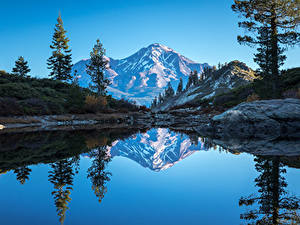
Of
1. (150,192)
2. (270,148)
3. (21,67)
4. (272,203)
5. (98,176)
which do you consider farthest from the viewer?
(21,67)

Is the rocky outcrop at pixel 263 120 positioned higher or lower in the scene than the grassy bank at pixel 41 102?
lower

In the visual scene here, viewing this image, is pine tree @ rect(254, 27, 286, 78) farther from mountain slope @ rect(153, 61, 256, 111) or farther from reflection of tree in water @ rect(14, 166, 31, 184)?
mountain slope @ rect(153, 61, 256, 111)

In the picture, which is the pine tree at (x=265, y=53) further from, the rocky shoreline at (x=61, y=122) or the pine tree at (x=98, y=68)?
the pine tree at (x=98, y=68)

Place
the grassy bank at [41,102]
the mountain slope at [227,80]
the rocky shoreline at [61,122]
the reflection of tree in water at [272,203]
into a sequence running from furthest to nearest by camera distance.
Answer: the mountain slope at [227,80] → the grassy bank at [41,102] → the rocky shoreline at [61,122] → the reflection of tree in water at [272,203]

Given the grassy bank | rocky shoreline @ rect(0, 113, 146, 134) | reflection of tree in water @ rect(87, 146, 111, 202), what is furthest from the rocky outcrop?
the grassy bank

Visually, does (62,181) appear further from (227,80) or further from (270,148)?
(227,80)

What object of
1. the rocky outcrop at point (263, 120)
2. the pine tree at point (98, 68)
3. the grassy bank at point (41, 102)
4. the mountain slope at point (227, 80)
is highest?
the mountain slope at point (227, 80)

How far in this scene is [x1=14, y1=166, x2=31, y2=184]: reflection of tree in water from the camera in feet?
15.1

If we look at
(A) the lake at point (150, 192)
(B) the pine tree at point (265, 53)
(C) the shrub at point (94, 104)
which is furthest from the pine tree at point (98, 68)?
(A) the lake at point (150, 192)

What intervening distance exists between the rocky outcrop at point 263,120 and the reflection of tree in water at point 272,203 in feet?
31.1

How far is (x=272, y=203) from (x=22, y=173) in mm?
5399

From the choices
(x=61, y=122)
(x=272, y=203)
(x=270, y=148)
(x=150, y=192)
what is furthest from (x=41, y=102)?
(x=272, y=203)

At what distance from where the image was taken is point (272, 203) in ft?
10.5

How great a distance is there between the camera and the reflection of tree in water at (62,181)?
3.20m
